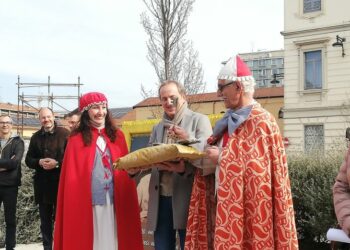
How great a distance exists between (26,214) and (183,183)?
5.64 meters

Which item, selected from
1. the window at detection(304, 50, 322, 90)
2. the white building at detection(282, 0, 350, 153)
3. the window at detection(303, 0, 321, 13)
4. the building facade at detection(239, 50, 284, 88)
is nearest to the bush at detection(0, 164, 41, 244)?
the white building at detection(282, 0, 350, 153)

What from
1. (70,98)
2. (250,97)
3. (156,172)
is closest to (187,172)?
(156,172)

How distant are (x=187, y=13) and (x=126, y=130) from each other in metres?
12.7

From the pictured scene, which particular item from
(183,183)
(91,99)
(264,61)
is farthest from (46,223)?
(264,61)

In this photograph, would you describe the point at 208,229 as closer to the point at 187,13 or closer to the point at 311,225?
the point at 311,225

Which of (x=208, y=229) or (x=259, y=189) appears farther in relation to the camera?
(x=208, y=229)

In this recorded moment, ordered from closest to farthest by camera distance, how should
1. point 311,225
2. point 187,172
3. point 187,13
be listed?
point 187,172 < point 311,225 < point 187,13

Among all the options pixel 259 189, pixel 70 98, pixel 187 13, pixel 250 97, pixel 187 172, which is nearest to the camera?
pixel 259 189

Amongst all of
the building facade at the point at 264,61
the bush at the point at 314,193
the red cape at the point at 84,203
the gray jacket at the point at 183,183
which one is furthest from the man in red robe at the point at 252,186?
the building facade at the point at 264,61

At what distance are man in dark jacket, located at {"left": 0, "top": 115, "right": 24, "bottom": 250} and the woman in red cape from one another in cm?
228

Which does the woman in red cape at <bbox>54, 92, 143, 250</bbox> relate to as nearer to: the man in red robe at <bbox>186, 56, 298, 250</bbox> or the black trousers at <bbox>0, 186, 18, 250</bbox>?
the man in red robe at <bbox>186, 56, 298, 250</bbox>

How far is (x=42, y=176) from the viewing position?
652 centimetres

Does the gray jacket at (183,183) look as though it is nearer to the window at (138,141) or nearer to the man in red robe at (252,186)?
the man in red robe at (252,186)

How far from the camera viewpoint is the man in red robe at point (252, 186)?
3297 mm
